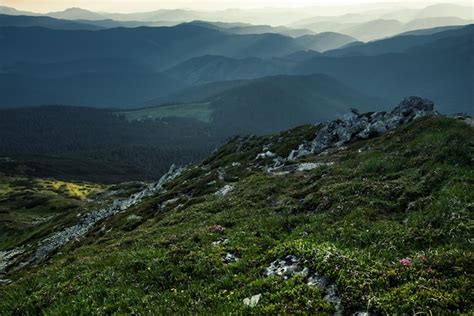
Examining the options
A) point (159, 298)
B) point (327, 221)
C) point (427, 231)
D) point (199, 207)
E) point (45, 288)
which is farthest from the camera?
point (199, 207)

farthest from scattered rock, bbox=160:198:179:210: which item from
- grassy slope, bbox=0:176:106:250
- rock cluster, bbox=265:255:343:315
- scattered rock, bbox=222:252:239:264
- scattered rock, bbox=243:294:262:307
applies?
scattered rock, bbox=243:294:262:307

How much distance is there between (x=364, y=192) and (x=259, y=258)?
12.0 meters

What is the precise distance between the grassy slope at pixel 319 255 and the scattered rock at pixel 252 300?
0.34 m

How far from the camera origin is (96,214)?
89.3 meters

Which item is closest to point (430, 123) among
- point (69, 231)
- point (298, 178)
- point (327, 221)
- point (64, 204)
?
point (298, 178)

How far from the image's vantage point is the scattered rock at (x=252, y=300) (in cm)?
1443

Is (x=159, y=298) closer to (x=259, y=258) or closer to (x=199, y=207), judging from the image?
(x=259, y=258)

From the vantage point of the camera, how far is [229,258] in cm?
2006

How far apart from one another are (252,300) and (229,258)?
5.43 meters

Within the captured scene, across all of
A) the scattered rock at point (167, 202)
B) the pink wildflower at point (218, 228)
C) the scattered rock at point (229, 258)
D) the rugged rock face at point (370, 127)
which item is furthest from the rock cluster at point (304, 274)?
the rugged rock face at point (370, 127)

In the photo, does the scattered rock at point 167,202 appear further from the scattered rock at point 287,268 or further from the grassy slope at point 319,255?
the scattered rock at point 287,268

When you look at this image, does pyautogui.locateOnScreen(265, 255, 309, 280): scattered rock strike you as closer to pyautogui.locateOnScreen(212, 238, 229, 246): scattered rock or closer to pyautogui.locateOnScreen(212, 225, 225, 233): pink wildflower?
pyautogui.locateOnScreen(212, 238, 229, 246): scattered rock

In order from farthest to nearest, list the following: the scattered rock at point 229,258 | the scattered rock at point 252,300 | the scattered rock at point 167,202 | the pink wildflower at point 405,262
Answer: the scattered rock at point 167,202
the scattered rock at point 229,258
the pink wildflower at point 405,262
the scattered rock at point 252,300

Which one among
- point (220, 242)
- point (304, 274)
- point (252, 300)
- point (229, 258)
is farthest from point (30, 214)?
point (304, 274)
